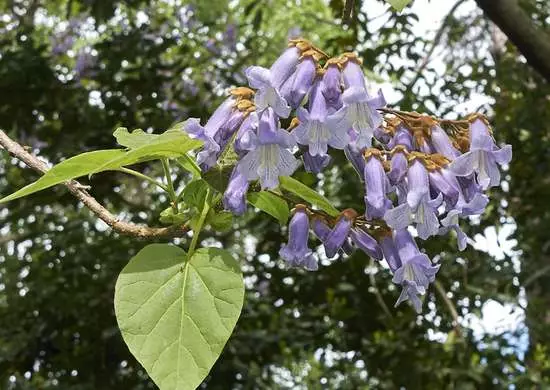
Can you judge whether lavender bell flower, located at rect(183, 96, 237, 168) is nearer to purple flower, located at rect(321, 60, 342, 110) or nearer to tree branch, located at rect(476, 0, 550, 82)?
purple flower, located at rect(321, 60, 342, 110)

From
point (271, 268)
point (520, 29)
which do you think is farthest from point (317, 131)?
point (271, 268)

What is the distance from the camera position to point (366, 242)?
1.08 metres

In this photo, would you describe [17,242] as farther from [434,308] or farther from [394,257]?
[394,257]

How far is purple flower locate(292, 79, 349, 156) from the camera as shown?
91 centimetres

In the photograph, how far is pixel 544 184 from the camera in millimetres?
3430

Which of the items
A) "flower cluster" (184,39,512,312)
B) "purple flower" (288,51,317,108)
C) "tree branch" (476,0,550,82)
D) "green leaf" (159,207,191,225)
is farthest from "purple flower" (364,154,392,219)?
"tree branch" (476,0,550,82)

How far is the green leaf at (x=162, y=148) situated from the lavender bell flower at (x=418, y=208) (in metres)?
0.25

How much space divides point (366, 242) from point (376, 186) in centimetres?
14

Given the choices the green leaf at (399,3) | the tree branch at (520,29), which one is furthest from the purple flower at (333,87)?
the tree branch at (520,29)

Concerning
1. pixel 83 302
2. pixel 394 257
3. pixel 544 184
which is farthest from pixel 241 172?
pixel 544 184

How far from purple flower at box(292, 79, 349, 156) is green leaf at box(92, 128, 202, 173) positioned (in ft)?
0.40

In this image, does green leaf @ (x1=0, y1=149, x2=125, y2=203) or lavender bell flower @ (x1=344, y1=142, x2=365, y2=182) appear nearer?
green leaf @ (x1=0, y1=149, x2=125, y2=203)

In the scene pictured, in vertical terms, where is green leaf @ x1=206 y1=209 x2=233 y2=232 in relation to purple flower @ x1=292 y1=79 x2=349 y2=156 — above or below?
below

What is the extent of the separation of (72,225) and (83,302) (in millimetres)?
323
